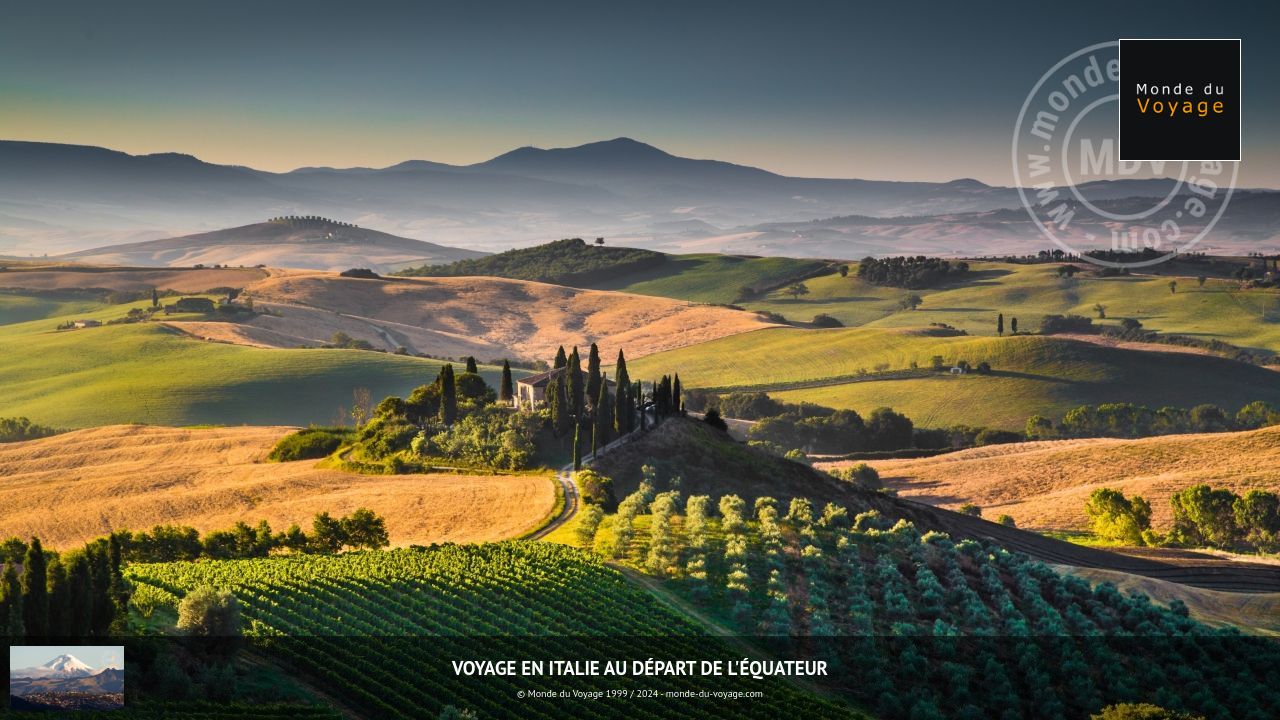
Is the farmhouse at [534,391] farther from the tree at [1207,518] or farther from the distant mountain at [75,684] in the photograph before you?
the distant mountain at [75,684]

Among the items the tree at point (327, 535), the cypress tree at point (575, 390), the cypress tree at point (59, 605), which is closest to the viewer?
the cypress tree at point (59, 605)

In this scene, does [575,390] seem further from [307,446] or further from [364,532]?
[307,446]

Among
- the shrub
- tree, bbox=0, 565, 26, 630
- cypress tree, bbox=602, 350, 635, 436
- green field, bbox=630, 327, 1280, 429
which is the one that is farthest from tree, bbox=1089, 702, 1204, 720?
green field, bbox=630, 327, 1280, 429

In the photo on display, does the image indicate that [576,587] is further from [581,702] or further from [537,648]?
[581,702]

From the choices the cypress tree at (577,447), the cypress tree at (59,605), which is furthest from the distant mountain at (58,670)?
the cypress tree at (577,447)

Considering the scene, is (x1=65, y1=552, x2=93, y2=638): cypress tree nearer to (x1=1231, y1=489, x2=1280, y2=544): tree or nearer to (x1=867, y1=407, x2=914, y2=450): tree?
(x1=1231, y1=489, x2=1280, y2=544): tree

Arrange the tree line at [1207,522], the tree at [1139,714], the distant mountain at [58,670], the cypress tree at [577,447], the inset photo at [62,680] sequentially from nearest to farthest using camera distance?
the inset photo at [62,680] → the distant mountain at [58,670] → the tree at [1139,714] → the cypress tree at [577,447] → the tree line at [1207,522]
